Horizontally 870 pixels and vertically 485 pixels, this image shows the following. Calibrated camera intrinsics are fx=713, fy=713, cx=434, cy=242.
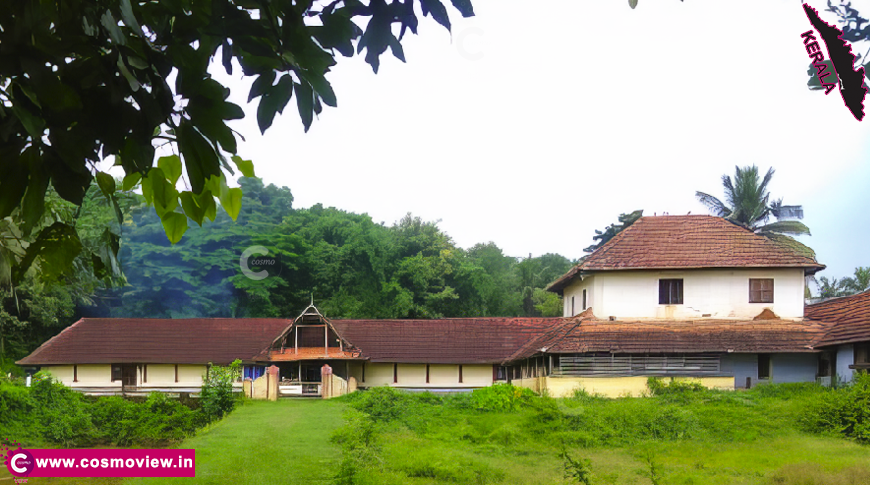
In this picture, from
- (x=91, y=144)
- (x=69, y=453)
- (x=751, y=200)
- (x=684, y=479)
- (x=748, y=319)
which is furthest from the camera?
(x=751, y=200)

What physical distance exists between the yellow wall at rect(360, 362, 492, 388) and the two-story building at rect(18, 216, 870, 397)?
0.04 m

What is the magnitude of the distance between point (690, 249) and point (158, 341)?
1945 centimetres

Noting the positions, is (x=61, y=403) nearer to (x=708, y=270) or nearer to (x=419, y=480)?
(x=419, y=480)

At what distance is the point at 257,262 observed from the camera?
3828cm

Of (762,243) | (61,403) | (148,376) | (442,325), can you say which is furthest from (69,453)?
(762,243)

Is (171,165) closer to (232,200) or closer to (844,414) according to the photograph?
(232,200)

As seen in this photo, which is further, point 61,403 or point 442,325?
point 442,325

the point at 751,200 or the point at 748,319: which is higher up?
the point at 751,200

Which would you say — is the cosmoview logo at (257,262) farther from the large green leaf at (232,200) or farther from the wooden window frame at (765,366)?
the large green leaf at (232,200)

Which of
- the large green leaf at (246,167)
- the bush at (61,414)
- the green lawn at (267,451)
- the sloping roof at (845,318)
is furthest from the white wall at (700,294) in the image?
the large green leaf at (246,167)

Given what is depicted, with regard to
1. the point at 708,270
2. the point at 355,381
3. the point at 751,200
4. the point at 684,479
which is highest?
the point at 751,200

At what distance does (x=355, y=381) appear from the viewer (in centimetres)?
2505

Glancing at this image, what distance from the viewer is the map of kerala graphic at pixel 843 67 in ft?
5.94

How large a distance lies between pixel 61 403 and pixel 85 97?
1702 centimetres
